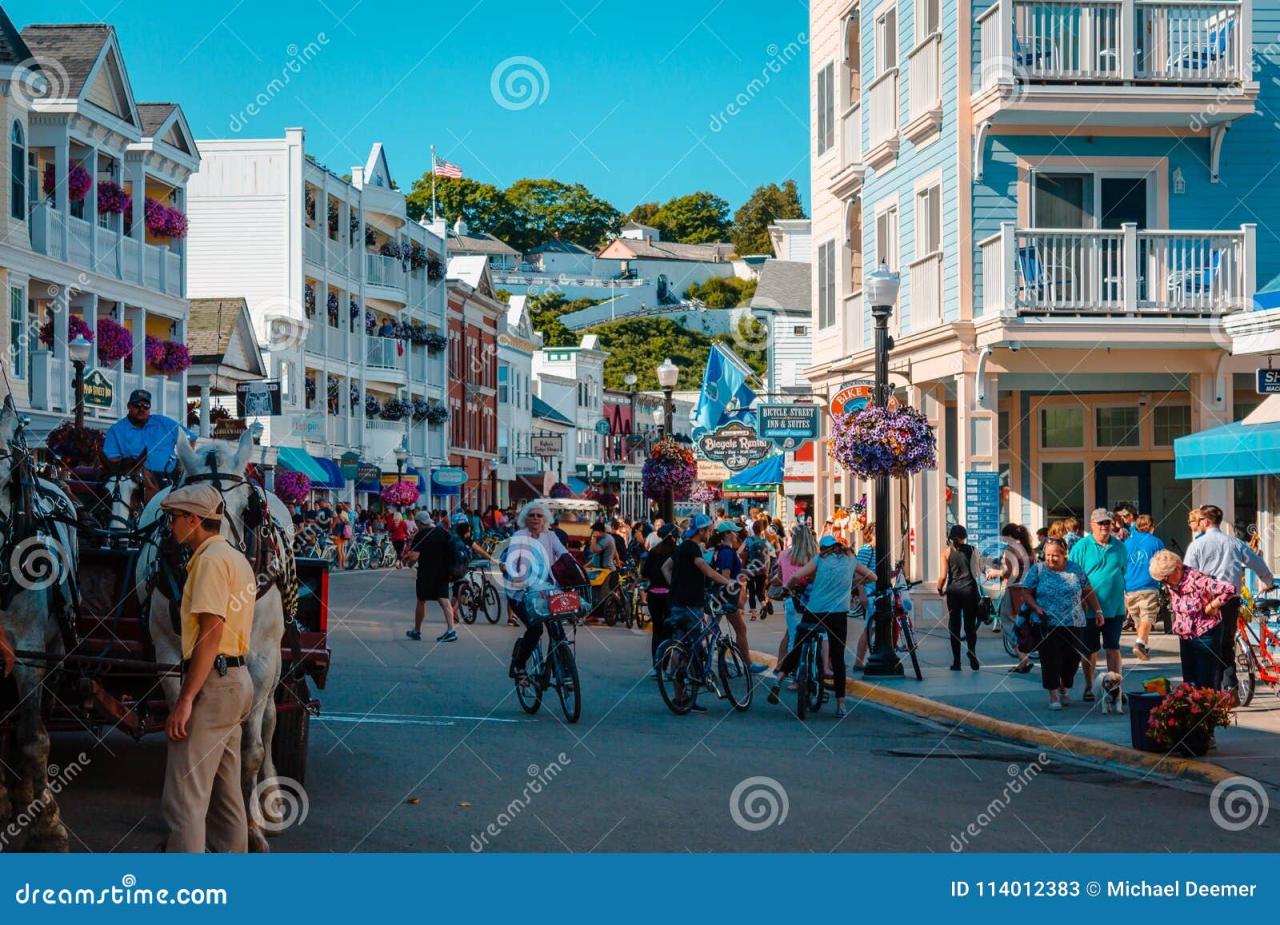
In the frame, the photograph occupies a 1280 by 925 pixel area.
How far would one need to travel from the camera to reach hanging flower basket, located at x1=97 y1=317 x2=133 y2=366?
125ft

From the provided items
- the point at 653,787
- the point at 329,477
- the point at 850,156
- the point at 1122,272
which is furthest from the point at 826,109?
the point at 653,787

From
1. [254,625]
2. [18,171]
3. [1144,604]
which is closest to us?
[254,625]

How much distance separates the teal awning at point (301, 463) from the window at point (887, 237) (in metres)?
23.5

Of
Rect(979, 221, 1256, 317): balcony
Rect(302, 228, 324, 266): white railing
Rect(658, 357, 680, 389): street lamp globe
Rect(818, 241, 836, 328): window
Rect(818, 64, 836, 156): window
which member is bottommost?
Rect(658, 357, 680, 389): street lamp globe

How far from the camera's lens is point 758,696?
61.3 feet

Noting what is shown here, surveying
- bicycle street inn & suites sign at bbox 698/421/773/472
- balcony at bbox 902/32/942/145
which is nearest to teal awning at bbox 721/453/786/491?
bicycle street inn & suites sign at bbox 698/421/773/472

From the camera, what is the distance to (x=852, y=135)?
32812 millimetres

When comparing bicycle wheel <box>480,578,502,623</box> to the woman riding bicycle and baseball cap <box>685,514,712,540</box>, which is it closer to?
baseball cap <box>685,514,712,540</box>

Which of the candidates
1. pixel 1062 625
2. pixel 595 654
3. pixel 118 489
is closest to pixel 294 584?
pixel 118 489

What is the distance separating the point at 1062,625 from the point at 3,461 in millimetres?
10265

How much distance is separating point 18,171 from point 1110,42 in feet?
70.1

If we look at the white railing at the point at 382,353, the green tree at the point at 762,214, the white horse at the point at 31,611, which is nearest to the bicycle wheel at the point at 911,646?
the white horse at the point at 31,611

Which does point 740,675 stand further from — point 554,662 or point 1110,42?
point 1110,42

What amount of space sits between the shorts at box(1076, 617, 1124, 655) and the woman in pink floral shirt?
59.9 inches
